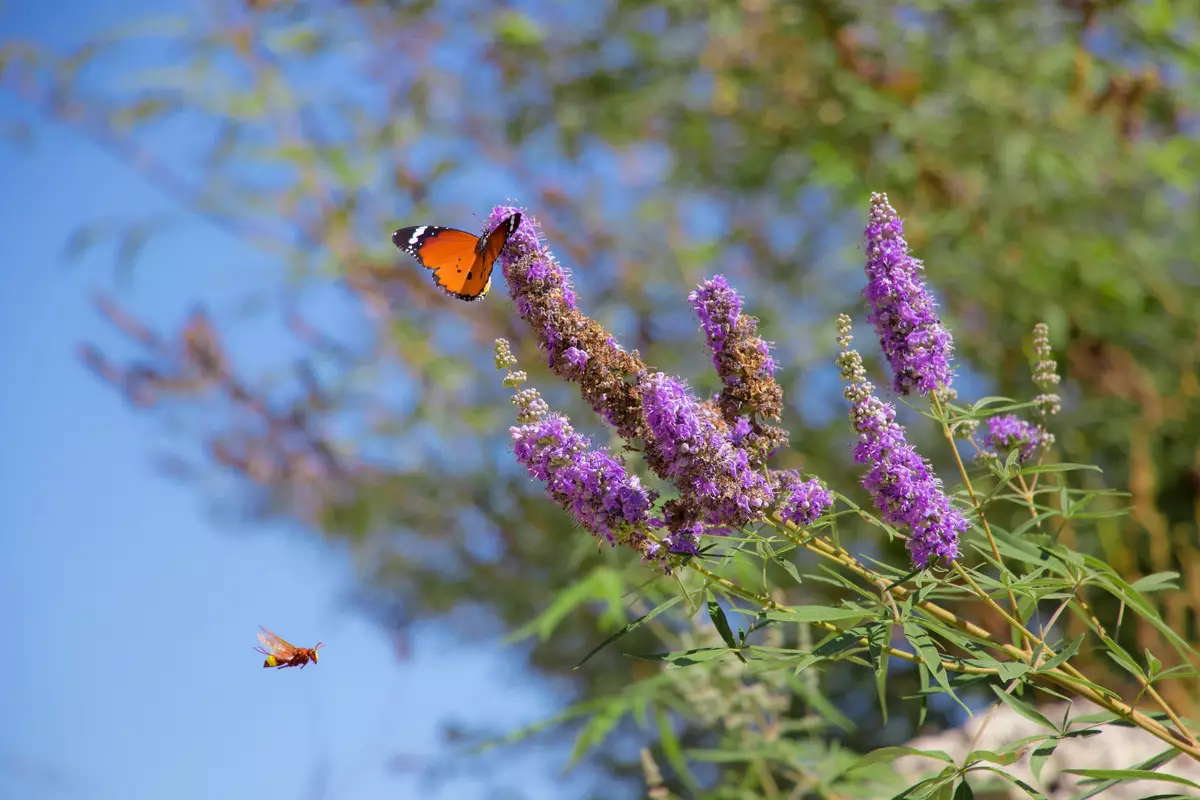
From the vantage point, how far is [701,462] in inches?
50.3

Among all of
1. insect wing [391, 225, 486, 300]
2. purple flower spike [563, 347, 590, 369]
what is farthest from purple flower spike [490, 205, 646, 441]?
insect wing [391, 225, 486, 300]

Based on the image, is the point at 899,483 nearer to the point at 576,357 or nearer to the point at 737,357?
the point at 737,357

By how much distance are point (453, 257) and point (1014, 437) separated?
2.62 feet

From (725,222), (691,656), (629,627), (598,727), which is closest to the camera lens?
(629,627)

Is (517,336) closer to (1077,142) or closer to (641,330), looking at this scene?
(641,330)

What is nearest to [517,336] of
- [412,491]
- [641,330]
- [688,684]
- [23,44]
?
[641,330]

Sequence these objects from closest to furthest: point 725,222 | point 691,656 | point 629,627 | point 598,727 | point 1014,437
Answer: point 629,627 → point 691,656 → point 1014,437 → point 598,727 → point 725,222

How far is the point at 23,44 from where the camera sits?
433 centimetres

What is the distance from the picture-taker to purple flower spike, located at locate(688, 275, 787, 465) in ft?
4.56

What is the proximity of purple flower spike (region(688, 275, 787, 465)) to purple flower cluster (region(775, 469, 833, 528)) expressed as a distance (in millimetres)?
59

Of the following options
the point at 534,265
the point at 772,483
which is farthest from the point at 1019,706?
the point at 534,265

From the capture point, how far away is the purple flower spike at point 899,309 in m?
1.37

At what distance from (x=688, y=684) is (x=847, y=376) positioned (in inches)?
55.3

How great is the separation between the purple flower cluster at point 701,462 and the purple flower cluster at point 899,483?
129mm
